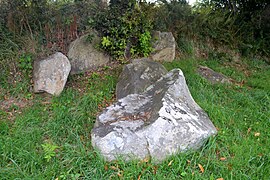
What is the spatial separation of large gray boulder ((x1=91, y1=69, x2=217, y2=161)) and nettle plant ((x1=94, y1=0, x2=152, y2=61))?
206cm

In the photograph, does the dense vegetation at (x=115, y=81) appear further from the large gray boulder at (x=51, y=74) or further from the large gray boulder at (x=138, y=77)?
the large gray boulder at (x=138, y=77)

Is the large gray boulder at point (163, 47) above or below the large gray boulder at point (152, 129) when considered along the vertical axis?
above

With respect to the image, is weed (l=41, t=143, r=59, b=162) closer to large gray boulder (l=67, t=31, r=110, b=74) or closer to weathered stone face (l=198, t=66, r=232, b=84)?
large gray boulder (l=67, t=31, r=110, b=74)

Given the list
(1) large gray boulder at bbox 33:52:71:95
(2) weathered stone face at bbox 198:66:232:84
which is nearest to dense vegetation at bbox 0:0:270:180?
(1) large gray boulder at bbox 33:52:71:95

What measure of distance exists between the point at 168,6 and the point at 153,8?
3.70ft

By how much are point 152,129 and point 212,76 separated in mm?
2702

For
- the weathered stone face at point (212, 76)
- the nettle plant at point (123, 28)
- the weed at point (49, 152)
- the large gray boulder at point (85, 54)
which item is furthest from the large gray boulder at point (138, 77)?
the weed at point (49, 152)

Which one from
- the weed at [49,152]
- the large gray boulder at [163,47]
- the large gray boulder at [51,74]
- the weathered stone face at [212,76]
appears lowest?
the weed at [49,152]

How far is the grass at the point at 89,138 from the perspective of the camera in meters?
2.18

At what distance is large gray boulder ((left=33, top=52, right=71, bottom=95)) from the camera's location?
3.78 meters

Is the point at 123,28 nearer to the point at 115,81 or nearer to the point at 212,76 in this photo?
the point at 115,81

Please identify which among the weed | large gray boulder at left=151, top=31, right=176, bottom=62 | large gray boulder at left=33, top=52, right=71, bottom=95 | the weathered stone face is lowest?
the weed

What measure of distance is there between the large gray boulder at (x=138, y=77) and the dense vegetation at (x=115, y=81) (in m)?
0.25

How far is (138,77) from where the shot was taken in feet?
12.3
